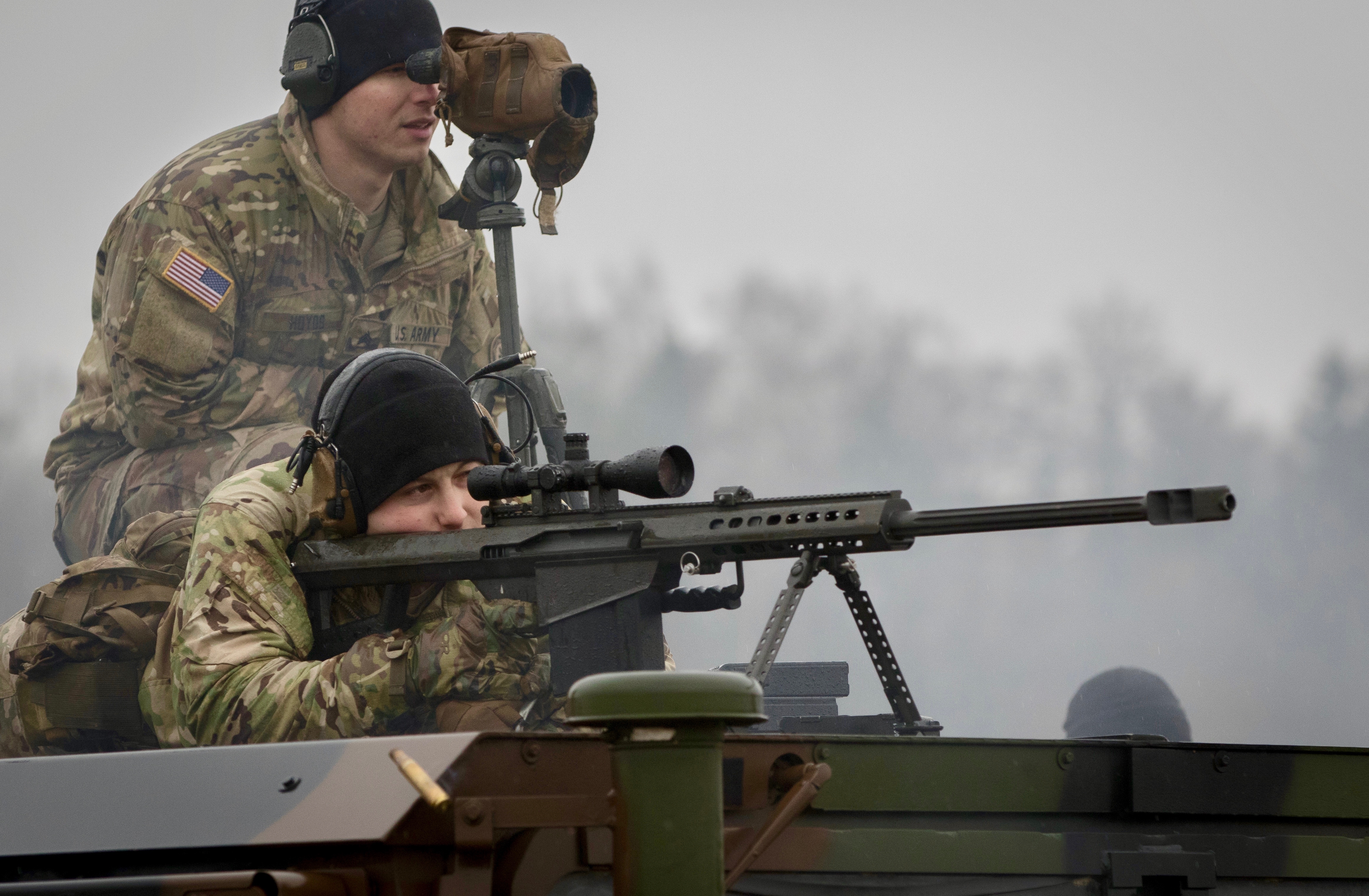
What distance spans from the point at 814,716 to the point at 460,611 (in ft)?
2.96

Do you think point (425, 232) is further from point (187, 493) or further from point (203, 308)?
point (187, 493)

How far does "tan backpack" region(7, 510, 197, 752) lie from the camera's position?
380 centimetres

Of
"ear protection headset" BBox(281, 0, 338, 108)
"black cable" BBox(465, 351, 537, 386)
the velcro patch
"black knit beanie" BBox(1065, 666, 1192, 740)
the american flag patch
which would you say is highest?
"ear protection headset" BBox(281, 0, 338, 108)

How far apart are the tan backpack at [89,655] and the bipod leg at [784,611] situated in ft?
4.74

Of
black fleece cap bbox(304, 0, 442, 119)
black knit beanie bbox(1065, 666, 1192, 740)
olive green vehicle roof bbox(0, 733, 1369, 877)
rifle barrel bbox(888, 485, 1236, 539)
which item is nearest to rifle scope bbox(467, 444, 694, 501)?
rifle barrel bbox(888, 485, 1236, 539)

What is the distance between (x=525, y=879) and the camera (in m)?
1.94

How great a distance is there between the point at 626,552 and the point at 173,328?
233 centimetres

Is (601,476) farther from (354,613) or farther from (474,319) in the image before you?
(474,319)

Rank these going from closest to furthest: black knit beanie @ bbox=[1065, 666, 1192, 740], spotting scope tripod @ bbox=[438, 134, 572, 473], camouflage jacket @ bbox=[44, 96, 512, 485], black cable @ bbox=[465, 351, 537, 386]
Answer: black cable @ bbox=[465, 351, 537, 386]
spotting scope tripod @ bbox=[438, 134, 572, 473]
camouflage jacket @ bbox=[44, 96, 512, 485]
black knit beanie @ bbox=[1065, 666, 1192, 740]

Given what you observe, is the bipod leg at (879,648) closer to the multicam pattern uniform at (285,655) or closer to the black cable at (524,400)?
the multicam pattern uniform at (285,655)

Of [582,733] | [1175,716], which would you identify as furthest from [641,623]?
[1175,716]

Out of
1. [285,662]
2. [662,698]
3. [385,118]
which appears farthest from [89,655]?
[662,698]

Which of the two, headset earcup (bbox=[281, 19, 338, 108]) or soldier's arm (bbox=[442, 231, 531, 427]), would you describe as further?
soldier's arm (bbox=[442, 231, 531, 427])

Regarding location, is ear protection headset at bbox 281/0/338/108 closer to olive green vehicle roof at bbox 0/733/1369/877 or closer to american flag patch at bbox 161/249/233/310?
american flag patch at bbox 161/249/233/310
